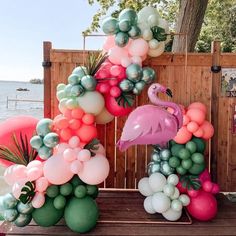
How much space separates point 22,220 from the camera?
2.57 metres

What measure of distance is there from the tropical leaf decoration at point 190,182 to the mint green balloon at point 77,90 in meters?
1.22

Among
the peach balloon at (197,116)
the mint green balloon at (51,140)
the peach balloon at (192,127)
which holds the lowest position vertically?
the mint green balloon at (51,140)

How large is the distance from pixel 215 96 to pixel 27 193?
2.22 m

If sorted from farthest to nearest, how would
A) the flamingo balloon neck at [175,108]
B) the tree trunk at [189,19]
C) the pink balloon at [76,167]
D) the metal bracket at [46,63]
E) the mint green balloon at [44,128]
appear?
the tree trunk at [189,19], the metal bracket at [46,63], the flamingo balloon neck at [175,108], the mint green balloon at [44,128], the pink balloon at [76,167]

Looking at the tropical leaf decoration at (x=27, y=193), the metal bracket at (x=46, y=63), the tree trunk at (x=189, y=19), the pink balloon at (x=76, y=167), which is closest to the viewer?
the tropical leaf decoration at (x=27, y=193)

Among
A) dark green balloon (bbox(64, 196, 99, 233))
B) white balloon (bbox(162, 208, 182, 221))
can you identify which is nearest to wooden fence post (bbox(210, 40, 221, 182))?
white balloon (bbox(162, 208, 182, 221))

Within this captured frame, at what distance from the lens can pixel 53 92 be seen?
351 cm

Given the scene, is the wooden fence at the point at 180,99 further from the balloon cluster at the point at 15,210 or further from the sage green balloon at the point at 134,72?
the balloon cluster at the point at 15,210

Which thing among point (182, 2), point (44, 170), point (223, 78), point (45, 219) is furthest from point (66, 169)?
point (182, 2)

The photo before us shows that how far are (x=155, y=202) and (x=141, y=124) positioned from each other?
718mm

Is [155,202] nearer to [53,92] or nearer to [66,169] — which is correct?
[66,169]

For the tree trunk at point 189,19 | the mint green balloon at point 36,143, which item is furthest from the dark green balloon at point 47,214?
the tree trunk at point 189,19

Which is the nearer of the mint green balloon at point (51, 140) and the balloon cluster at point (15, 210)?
the balloon cluster at point (15, 210)

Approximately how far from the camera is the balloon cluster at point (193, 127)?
2995 millimetres
